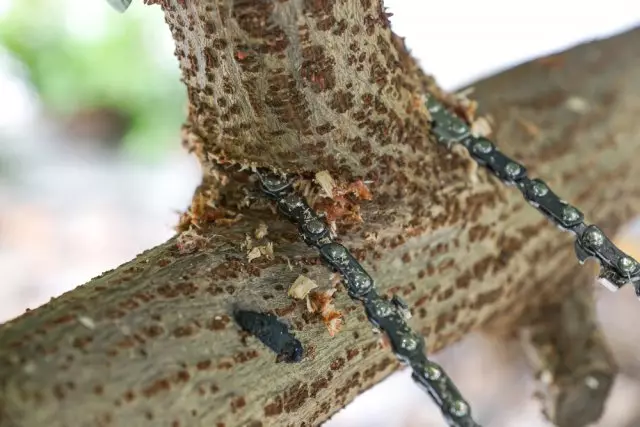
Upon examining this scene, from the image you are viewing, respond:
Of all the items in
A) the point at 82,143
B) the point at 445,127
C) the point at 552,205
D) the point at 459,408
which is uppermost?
the point at 82,143

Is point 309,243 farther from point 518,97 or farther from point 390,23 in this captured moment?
point 518,97

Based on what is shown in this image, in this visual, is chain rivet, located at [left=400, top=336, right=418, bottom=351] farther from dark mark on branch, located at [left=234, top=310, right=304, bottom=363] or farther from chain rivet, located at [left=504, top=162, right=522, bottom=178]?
chain rivet, located at [left=504, top=162, right=522, bottom=178]

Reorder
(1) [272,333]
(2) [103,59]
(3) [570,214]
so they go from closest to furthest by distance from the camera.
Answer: (1) [272,333] < (3) [570,214] < (2) [103,59]

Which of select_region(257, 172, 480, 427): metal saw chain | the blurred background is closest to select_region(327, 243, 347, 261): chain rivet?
select_region(257, 172, 480, 427): metal saw chain

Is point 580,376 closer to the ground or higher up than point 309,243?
closer to the ground

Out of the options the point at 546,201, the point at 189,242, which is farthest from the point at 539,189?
the point at 189,242

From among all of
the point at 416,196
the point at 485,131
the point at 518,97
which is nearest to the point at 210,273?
the point at 416,196

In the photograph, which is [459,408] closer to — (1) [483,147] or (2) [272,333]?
(2) [272,333]
